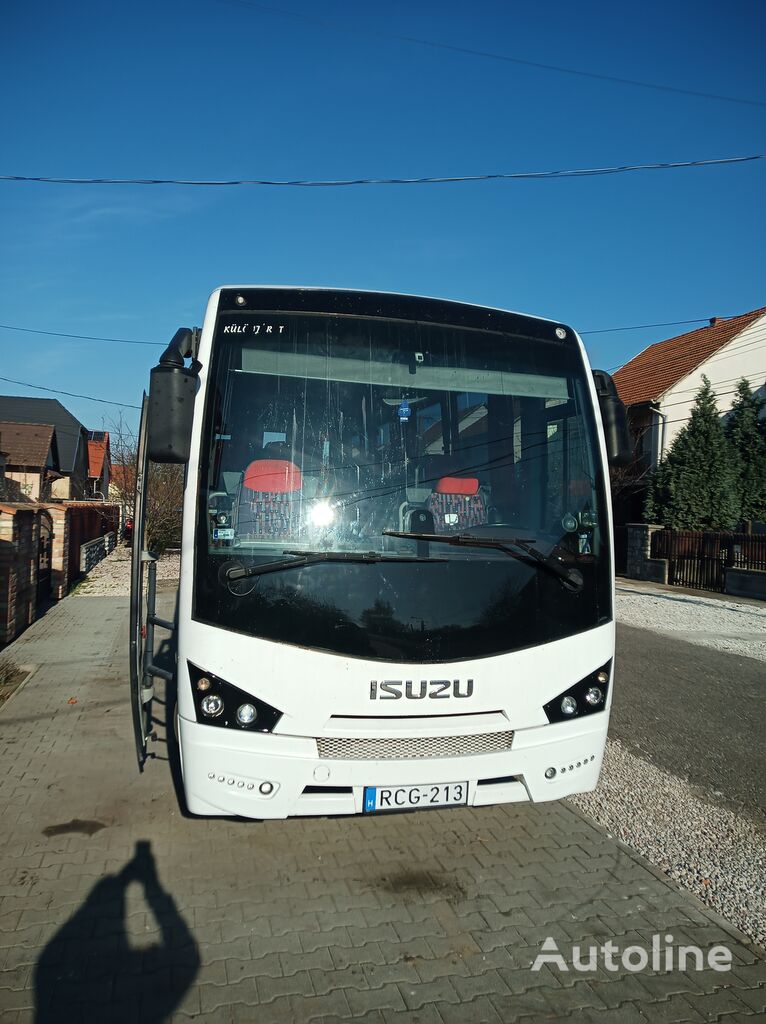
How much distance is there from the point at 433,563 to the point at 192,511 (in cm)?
123

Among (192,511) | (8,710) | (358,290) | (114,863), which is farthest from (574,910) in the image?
(8,710)

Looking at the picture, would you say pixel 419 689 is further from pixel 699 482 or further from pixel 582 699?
pixel 699 482

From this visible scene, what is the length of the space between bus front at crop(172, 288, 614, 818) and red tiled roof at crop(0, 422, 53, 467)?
4171 cm

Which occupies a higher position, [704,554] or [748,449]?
[748,449]

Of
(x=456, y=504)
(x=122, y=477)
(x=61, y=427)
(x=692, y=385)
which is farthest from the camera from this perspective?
(x=61, y=427)

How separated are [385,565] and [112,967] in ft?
6.72

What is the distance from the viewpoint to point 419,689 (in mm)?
3543

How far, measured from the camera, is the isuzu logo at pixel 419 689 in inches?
138

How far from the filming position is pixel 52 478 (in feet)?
139

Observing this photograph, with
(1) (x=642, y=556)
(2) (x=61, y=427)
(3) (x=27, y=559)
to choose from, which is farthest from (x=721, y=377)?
(2) (x=61, y=427)

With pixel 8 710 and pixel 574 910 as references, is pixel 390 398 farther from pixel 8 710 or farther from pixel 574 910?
pixel 8 710

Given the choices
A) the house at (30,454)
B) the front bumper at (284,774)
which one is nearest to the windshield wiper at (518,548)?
the front bumper at (284,774)

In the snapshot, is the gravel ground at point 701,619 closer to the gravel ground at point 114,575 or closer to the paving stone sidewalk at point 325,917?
the paving stone sidewalk at point 325,917

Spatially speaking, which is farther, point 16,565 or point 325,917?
point 16,565
